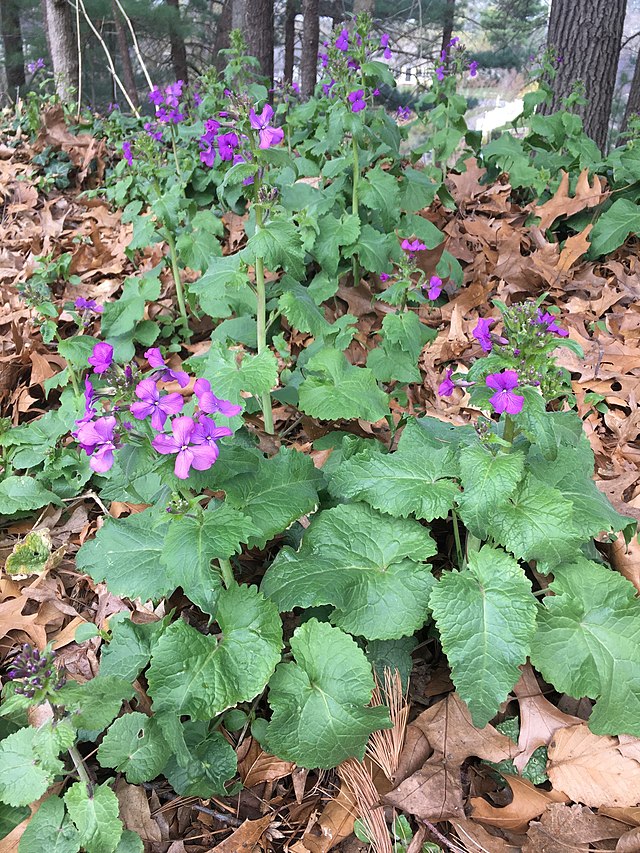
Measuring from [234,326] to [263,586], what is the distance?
1.51 metres

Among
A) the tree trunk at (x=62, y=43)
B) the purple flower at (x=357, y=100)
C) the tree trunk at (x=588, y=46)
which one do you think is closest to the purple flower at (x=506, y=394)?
the purple flower at (x=357, y=100)

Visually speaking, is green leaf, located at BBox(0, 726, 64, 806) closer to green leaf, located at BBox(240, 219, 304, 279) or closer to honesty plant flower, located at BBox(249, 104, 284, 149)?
green leaf, located at BBox(240, 219, 304, 279)

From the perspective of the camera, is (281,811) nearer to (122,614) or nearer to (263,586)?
(263,586)

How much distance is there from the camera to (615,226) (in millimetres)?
3914

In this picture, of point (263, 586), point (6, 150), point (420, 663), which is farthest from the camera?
point (6, 150)

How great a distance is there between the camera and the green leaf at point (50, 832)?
5.44 feet

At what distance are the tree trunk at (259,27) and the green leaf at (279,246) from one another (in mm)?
5202

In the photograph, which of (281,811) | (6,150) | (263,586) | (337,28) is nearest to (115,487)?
(263,586)

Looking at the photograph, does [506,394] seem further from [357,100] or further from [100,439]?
[357,100]

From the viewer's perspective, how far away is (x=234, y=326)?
3.04m

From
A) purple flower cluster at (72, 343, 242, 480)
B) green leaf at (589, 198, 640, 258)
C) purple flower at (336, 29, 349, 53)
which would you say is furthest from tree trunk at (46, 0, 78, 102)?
purple flower cluster at (72, 343, 242, 480)

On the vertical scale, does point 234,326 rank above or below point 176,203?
below

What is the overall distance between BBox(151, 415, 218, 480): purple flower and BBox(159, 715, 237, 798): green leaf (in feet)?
2.57

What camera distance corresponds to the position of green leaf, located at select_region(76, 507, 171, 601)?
1.91 metres
